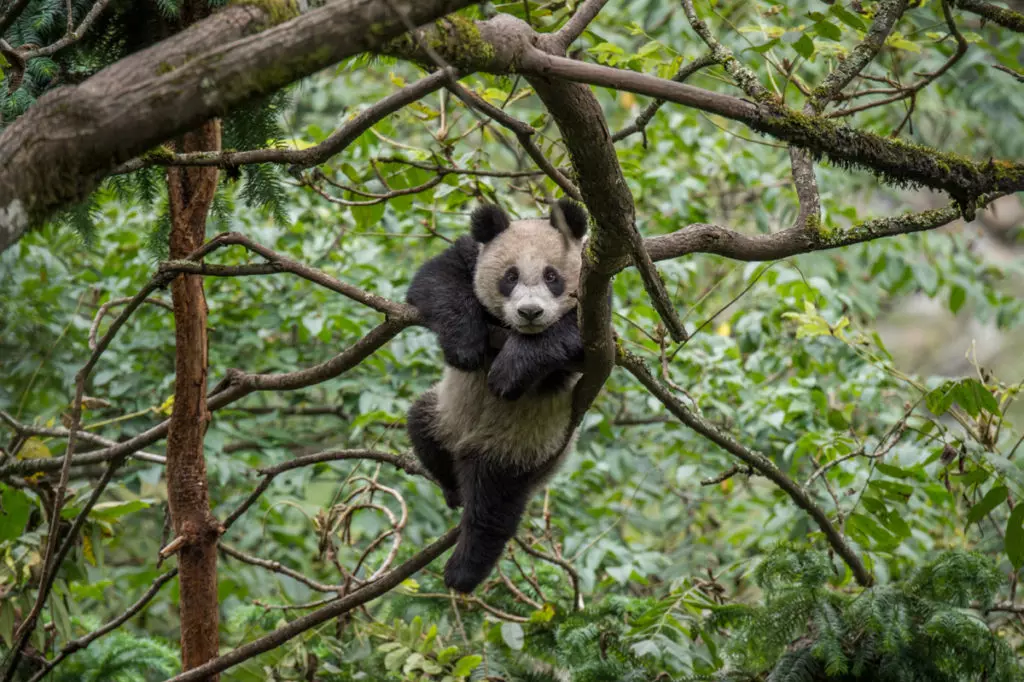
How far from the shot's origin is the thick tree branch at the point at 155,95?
1.59m

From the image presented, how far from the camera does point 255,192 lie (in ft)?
11.9

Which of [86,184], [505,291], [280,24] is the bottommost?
[86,184]

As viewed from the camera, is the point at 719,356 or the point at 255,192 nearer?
the point at 255,192

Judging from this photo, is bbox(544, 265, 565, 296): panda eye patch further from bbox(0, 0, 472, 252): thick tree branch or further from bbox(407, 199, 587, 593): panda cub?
bbox(0, 0, 472, 252): thick tree branch

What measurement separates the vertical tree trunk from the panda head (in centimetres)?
137

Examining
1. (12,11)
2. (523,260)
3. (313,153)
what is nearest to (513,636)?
(523,260)

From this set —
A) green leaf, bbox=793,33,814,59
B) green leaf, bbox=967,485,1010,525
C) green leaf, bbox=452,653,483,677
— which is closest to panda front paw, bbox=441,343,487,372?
green leaf, bbox=452,653,483,677

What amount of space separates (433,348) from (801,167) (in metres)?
2.88

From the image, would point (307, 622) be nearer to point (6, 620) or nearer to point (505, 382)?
point (505, 382)

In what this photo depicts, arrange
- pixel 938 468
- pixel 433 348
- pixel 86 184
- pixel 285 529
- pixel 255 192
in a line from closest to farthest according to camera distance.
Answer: pixel 86 184 < pixel 255 192 < pixel 938 468 < pixel 433 348 < pixel 285 529

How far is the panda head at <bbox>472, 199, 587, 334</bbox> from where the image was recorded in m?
4.33

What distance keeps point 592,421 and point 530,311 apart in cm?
173

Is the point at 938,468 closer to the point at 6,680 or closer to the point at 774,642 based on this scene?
the point at 774,642

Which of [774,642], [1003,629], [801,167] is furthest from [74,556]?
[1003,629]
